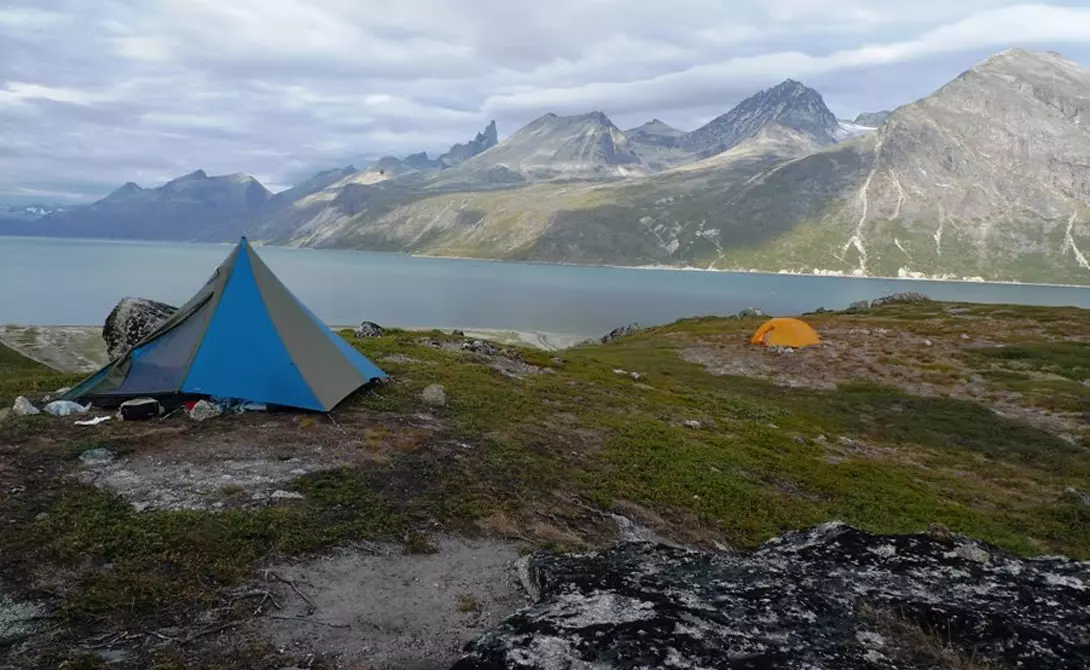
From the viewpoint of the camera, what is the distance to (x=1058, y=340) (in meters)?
52.5

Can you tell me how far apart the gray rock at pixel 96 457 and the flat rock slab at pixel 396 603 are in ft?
19.2

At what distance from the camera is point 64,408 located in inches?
605

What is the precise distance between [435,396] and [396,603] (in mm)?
10928

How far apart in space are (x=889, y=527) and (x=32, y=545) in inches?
684

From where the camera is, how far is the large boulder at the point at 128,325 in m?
22.1

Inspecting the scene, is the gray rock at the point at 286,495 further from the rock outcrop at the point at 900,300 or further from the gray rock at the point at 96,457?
the rock outcrop at the point at 900,300

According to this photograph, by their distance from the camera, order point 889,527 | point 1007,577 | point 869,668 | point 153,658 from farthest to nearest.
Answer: point 889,527
point 1007,577
point 153,658
point 869,668

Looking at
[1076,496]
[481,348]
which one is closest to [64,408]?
[481,348]

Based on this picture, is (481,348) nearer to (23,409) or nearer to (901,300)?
(23,409)

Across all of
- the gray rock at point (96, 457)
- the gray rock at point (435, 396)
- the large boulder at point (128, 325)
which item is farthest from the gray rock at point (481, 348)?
the gray rock at point (96, 457)

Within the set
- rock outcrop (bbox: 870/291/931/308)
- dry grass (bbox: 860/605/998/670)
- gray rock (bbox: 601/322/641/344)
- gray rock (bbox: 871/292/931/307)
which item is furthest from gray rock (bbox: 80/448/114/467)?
gray rock (bbox: 871/292/931/307)

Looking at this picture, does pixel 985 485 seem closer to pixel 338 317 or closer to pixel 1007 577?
pixel 1007 577

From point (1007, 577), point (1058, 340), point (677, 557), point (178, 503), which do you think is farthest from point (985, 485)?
point (1058, 340)

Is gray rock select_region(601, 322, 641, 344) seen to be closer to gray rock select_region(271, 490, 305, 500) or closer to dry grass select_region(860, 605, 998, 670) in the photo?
gray rock select_region(271, 490, 305, 500)
